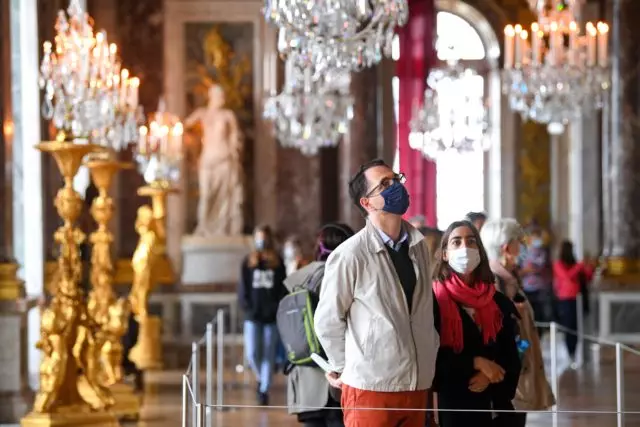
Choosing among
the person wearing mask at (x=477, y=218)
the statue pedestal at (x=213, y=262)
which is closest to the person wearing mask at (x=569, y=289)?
the statue pedestal at (x=213, y=262)

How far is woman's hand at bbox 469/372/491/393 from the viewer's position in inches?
255

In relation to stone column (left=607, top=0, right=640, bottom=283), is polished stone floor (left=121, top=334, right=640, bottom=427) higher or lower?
lower

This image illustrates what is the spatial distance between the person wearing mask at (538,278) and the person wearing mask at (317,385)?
9236mm

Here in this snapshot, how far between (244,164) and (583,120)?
6.12m

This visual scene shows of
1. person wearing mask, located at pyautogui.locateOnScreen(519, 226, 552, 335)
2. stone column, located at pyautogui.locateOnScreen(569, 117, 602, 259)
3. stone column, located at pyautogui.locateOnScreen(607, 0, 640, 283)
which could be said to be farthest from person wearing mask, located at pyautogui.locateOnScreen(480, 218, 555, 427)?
stone column, located at pyautogui.locateOnScreen(569, 117, 602, 259)

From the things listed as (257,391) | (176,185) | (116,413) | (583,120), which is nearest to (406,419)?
(116,413)

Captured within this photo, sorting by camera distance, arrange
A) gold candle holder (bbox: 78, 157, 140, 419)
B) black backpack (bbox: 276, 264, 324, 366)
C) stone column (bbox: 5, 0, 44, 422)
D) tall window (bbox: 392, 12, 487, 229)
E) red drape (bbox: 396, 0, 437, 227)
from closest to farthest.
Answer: black backpack (bbox: 276, 264, 324, 366) < stone column (bbox: 5, 0, 44, 422) < gold candle holder (bbox: 78, 157, 140, 419) < red drape (bbox: 396, 0, 437, 227) < tall window (bbox: 392, 12, 487, 229)

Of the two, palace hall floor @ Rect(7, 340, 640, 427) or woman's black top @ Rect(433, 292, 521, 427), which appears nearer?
woman's black top @ Rect(433, 292, 521, 427)

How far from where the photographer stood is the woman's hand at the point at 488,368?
21.3ft

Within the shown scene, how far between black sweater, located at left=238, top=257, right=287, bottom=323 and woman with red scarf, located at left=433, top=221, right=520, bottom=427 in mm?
6618

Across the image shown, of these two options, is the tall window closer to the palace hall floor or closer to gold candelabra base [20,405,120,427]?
the palace hall floor

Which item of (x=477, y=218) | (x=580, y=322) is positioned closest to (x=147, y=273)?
(x=580, y=322)

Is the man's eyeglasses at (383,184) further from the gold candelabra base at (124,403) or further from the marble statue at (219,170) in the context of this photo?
the marble statue at (219,170)

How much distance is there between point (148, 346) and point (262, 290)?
3626 millimetres
